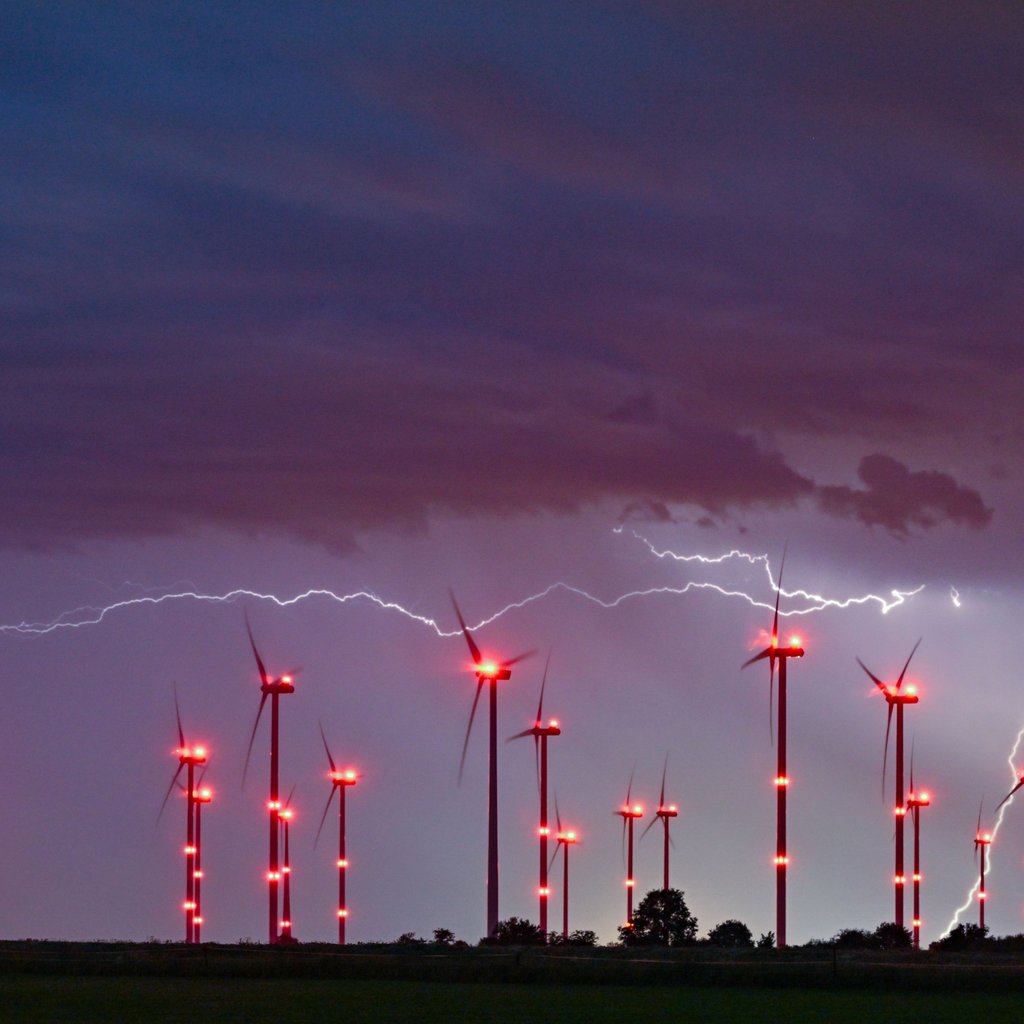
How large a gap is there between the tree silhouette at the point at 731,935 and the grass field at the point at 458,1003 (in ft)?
189

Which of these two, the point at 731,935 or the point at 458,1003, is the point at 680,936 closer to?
the point at 731,935

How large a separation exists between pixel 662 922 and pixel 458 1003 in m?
73.0

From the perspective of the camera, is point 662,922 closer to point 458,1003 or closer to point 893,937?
point 893,937

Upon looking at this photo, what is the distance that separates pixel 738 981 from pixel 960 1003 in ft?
35.7

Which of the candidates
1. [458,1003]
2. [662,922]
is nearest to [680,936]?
[662,922]

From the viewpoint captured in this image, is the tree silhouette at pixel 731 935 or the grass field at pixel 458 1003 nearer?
the grass field at pixel 458 1003

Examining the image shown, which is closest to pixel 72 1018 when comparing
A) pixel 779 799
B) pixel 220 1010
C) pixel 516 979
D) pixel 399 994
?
pixel 220 1010

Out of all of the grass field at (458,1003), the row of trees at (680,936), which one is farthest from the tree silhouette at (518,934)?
the grass field at (458,1003)

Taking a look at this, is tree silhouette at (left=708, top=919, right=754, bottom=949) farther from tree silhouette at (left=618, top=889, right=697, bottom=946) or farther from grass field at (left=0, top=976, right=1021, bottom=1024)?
grass field at (left=0, top=976, right=1021, bottom=1024)

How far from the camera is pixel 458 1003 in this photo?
59.4 meters

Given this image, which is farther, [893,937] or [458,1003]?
[893,937]

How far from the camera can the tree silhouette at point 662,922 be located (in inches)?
5059

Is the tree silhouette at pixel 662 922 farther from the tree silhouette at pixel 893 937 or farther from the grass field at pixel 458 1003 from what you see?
the grass field at pixel 458 1003

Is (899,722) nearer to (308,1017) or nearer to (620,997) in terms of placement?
(620,997)
